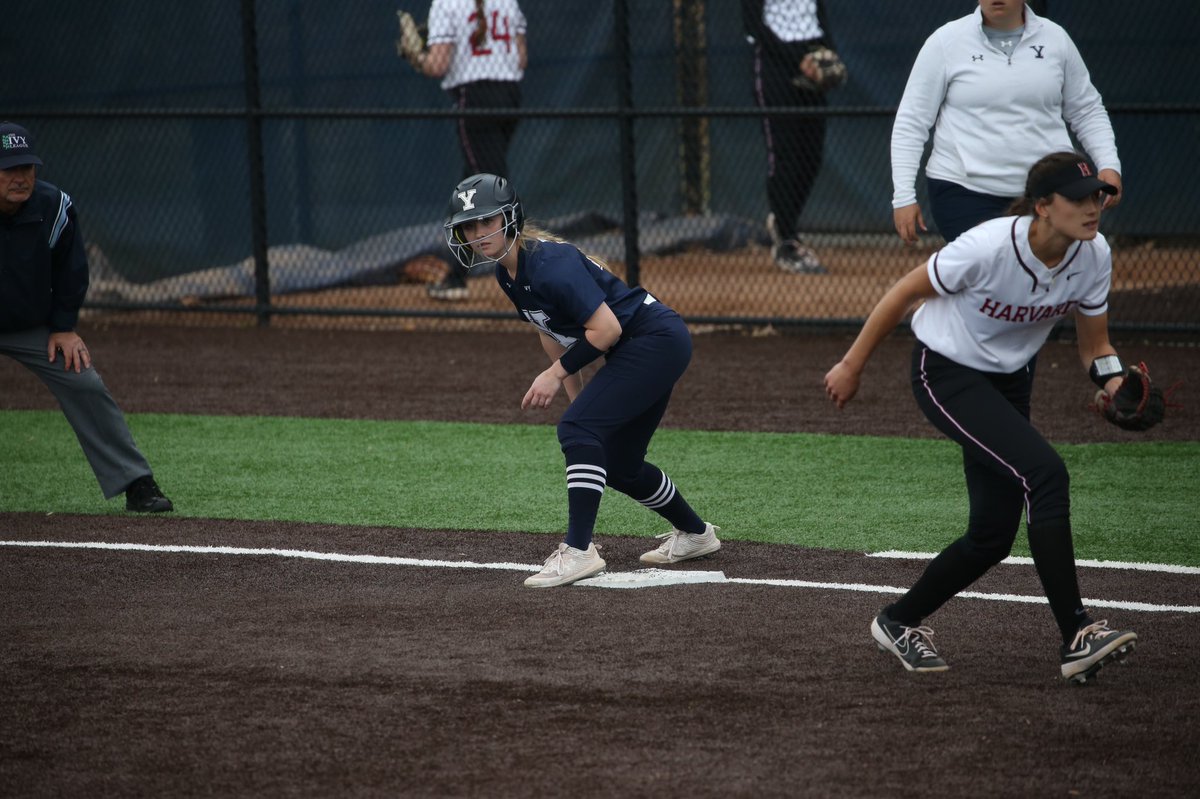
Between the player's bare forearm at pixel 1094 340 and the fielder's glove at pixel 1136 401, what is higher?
the player's bare forearm at pixel 1094 340

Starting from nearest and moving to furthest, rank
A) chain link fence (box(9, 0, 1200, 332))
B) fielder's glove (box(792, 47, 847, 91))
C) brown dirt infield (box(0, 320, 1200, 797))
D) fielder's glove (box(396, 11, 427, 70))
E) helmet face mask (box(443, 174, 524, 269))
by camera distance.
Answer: brown dirt infield (box(0, 320, 1200, 797)), helmet face mask (box(443, 174, 524, 269)), fielder's glove (box(792, 47, 847, 91)), fielder's glove (box(396, 11, 427, 70)), chain link fence (box(9, 0, 1200, 332))

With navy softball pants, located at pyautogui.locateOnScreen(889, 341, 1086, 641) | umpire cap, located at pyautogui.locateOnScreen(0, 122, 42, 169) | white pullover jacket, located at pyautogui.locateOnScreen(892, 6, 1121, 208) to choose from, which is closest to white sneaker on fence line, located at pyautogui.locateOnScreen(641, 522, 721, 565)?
navy softball pants, located at pyautogui.locateOnScreen(889, 341, 1086, 641)

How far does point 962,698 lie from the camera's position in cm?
461

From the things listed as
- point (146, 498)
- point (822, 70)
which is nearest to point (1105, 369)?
point (146, 498)

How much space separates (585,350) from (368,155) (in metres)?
9.24

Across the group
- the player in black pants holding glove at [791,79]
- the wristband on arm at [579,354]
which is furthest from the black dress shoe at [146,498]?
the player in black pants holding glove at [791,79]

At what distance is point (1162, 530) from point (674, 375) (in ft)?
7.00

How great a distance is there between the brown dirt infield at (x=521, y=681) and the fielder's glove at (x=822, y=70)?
6267mm

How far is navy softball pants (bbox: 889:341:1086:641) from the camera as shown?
4586 millimetres

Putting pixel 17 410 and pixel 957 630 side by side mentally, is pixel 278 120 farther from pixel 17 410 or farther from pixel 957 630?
pixel 957 630

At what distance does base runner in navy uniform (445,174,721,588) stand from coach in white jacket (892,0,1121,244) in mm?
2027

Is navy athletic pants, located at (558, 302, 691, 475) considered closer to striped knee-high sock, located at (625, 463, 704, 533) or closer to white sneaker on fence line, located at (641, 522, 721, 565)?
striped knee-high sock, located at (625, 463, 704, 533)

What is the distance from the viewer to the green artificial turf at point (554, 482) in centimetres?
680

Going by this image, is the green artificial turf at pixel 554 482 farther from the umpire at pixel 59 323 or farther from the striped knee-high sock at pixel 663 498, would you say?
the striped knee-high sock at pixel 663 498
